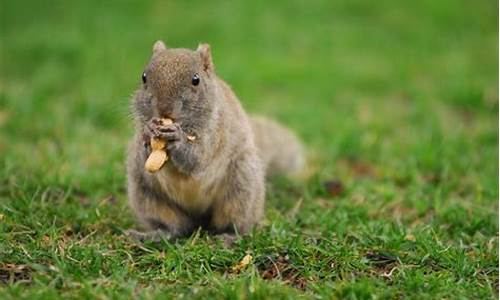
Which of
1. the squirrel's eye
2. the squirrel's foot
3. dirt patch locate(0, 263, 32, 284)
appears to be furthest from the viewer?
the squirrel's foot

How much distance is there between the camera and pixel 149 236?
5.39 m

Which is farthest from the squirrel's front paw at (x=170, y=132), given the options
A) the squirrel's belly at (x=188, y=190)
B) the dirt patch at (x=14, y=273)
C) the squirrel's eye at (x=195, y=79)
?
the dirt patch at (x=14, y=273)

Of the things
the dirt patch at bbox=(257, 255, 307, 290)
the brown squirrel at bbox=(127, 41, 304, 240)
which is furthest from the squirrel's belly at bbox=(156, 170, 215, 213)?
the dirt patch at bbox=(257, 255, 307, 290)

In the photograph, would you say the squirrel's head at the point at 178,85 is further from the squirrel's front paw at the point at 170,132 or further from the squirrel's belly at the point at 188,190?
the squirrel's belly at the point at 188,190

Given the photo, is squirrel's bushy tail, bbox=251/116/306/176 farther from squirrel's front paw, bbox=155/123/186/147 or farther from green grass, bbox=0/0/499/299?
squirrel's front paw, bbox=155/123/186/147

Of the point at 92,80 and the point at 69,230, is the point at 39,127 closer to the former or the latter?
the point at 92,80

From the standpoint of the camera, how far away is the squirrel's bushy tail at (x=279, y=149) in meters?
6.87

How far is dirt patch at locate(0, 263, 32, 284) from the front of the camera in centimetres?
445

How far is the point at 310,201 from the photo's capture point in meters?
6.55

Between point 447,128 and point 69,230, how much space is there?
4.40m

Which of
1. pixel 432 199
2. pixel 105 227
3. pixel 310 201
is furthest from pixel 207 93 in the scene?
pixel 432 199

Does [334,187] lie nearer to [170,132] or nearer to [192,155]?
[192,155]

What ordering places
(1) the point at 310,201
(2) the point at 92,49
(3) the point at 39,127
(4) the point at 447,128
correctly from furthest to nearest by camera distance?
(2) the point at 92,49 → (4) the point at 447,128 → (3) the point at 39,127 → (1) the point at 310,201

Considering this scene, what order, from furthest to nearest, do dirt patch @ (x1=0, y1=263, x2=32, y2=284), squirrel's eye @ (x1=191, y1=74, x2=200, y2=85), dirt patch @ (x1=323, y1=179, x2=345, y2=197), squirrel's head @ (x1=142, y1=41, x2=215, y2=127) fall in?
dirt patch @ (x1=323, y1=179, x2=345, y2=197)
squirrel's eye @ (x1=191, y1=74, x2=200, y2=85)
squirrel's head @ (x1=142, y1=41, x2=215, y2=127)
dirt patch @ (x1=0, y1=263, x2=32, y2=284)
